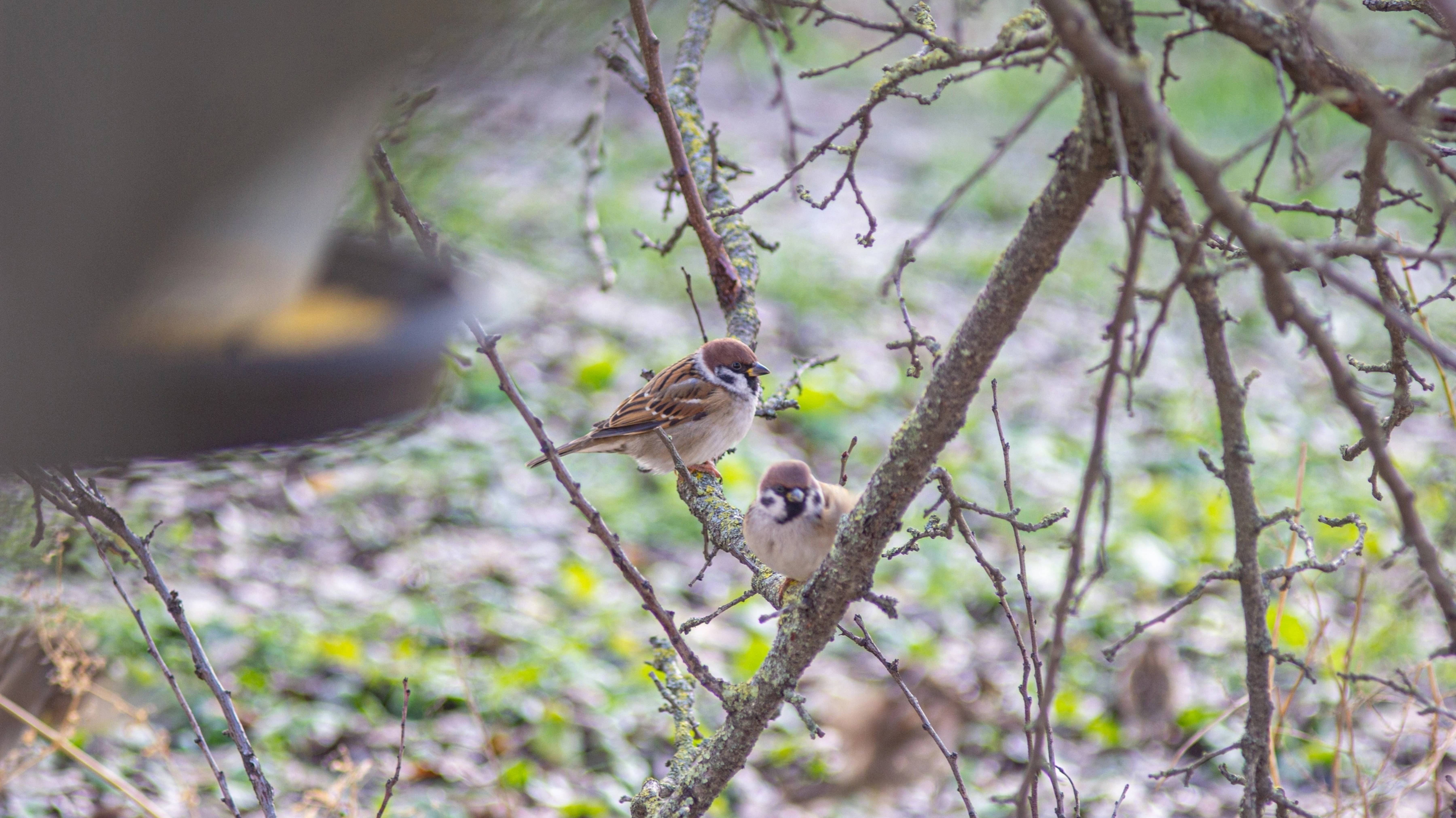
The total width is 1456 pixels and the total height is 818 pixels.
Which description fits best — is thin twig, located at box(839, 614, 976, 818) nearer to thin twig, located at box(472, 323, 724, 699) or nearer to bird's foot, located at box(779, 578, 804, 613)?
bird's foot, located at box(779, 578, 804, 613)

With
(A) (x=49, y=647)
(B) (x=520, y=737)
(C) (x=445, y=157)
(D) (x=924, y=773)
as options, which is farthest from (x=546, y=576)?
(C) (x=445, y=157)

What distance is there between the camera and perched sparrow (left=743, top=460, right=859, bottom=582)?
93.8 inches

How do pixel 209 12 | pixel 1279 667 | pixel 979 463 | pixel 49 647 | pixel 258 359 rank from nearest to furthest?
1. pixel 209 12
2. pixel 258 359
3. pixel 49 647
4. pixel 1279 667
5. pixel 979 463

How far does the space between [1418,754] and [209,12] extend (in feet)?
15.1

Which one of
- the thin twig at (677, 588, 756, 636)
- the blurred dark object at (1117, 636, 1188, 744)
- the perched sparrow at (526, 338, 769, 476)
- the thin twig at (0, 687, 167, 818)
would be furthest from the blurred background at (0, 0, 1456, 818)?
the thin twig at (677, 588, 756, 636)

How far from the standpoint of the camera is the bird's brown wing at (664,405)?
3.75m

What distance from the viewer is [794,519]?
2.47 m

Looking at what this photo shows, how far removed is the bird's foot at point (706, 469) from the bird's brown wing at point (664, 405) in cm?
49

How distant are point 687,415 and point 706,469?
0.64 metres

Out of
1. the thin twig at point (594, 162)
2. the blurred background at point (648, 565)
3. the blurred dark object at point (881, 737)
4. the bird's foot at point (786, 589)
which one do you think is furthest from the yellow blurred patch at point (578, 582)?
the bird's foot at point (786, 589)

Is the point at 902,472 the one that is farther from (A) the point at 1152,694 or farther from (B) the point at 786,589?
(A) the point at 1152,694

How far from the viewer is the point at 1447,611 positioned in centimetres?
99

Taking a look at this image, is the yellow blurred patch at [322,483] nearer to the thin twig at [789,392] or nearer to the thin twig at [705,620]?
the thin twig at [789,392]

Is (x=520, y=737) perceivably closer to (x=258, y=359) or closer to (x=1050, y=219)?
(x=1050, y=219)
